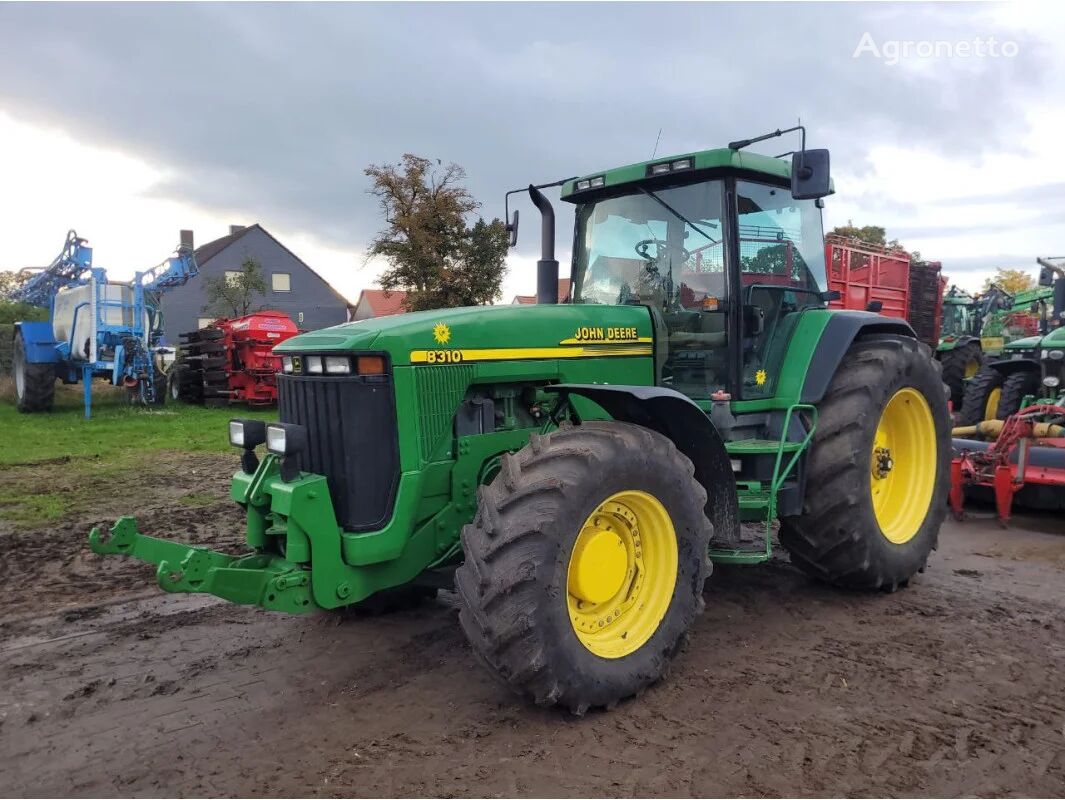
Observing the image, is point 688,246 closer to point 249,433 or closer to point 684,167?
point 684,167

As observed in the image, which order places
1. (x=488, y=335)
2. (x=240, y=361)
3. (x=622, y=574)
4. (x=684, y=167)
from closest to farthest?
(x=622, y=574) < (x=488, y=335) < (x=684, y=167) < (x=240, y=361)

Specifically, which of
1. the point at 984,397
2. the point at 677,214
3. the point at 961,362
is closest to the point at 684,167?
the point at 677,214

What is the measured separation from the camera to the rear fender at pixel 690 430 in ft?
12.2

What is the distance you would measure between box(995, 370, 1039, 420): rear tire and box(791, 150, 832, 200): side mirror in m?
6.43

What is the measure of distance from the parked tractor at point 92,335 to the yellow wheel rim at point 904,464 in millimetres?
13337

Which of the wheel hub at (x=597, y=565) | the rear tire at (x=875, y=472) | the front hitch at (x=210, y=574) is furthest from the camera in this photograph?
the rear tire at (x=875, y=472)

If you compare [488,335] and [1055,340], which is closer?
[488,335]

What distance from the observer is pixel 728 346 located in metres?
4.61

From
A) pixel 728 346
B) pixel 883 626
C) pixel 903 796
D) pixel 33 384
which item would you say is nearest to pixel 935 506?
pixel 883 626

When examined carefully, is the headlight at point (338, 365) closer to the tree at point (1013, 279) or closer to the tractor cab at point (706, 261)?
the tractor cab at point (706, 261)

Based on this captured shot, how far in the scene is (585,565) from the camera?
3.33 metres

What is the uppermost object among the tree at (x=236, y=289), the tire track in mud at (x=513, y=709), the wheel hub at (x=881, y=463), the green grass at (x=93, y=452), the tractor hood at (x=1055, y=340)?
the tree at (x=236, y=289)

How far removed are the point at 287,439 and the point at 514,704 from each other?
4.78ft

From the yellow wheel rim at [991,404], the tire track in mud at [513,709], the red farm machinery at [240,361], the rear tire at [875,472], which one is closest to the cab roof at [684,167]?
the rear tire at [875,472]
